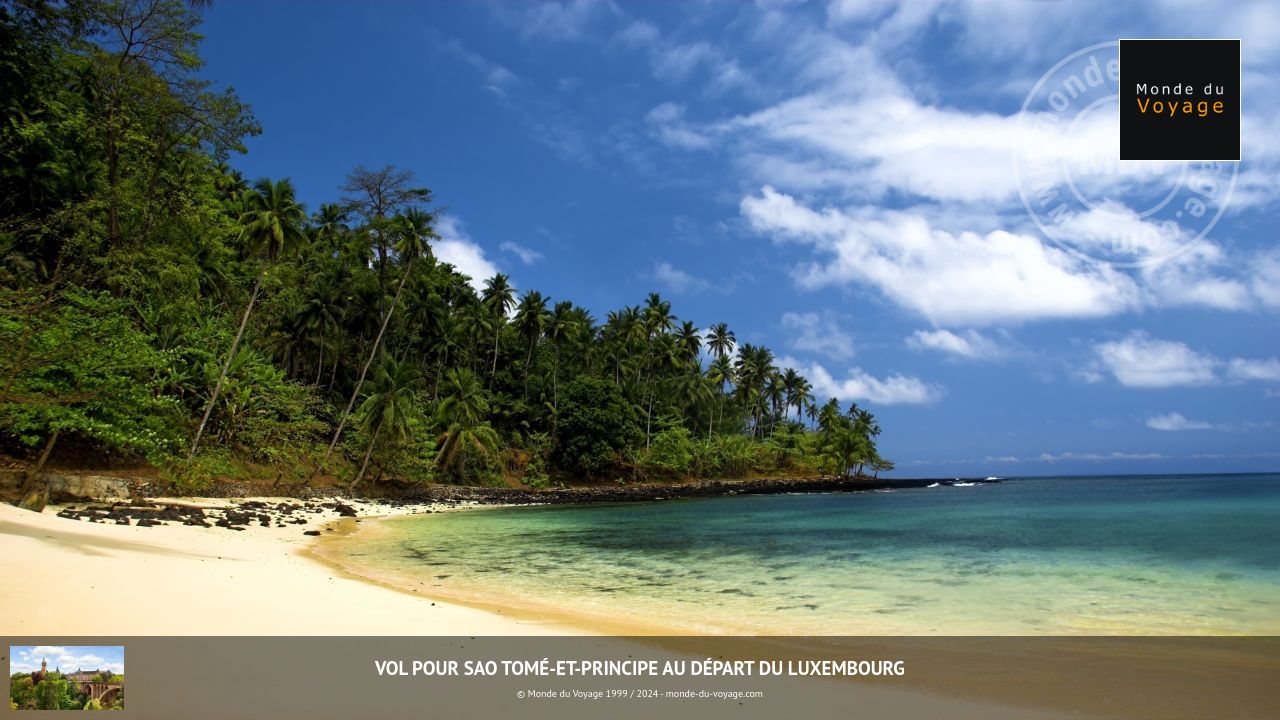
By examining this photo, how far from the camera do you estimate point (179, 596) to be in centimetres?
748

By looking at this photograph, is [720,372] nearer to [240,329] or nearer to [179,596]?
[240,329]

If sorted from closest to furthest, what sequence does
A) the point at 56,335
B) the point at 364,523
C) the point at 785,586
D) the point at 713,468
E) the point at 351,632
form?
1. the point at 351,632
2. the point at 785,586
3. the point at 56,335
4. the point at 364,523
5. the point at 713,468

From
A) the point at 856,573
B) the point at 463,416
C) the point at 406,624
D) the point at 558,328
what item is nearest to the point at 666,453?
the point at 558,328

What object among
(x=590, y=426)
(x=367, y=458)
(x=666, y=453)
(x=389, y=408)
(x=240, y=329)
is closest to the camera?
(x=240, y=329)

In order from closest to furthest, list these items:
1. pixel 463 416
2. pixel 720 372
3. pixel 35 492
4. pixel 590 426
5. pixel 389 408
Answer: pixel 35 492
pixel 389 408
pixel 463 416
pixel 590 426
pixel 720 372

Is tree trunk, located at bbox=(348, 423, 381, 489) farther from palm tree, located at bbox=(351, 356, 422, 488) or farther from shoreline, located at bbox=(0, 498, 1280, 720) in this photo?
shoreline, located at bbox=(0, 498, 1280, 720)

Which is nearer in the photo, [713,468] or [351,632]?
[351,632]

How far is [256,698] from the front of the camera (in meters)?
4.62

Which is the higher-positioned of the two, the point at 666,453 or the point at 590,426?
the point at 590,426

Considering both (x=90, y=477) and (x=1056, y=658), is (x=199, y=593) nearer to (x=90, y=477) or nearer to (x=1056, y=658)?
(x=1056, y=658)

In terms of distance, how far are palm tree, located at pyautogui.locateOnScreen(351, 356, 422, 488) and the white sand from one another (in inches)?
990

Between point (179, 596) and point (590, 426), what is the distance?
48200 millimetres

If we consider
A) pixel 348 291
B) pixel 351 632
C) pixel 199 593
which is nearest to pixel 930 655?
pixel 351 632

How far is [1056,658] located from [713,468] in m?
62.3
